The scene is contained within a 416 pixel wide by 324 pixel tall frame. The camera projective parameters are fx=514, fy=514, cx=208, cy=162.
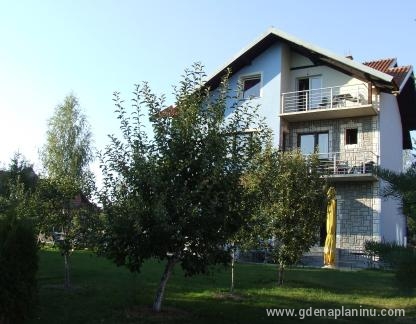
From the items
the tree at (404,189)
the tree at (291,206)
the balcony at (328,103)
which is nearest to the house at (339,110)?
the balcony at (328,103)

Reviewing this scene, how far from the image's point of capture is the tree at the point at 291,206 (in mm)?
12781

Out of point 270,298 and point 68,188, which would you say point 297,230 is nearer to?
point 270,298

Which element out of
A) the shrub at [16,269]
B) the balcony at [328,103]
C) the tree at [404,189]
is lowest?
the shrub at [16,269]

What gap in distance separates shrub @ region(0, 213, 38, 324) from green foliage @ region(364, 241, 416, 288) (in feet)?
16.7

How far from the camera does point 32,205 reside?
10930 mm

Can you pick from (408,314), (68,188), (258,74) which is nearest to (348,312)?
(408,314)

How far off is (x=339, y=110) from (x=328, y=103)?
863 millimetres

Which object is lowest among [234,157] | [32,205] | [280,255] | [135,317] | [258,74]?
[135,317]

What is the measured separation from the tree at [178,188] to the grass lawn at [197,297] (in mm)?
921

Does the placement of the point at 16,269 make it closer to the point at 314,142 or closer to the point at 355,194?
the point at 355,194

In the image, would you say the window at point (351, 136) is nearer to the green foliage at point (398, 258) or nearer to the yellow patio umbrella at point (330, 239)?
the yellow patio umbrella at point (330, 239)

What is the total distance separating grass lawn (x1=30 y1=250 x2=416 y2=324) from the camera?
853 cm

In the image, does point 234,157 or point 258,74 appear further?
point 258,74

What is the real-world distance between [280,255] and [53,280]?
5.45 m
